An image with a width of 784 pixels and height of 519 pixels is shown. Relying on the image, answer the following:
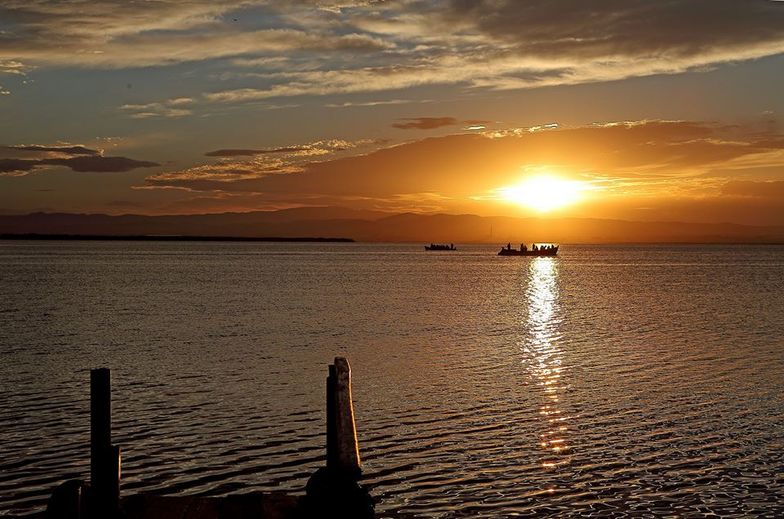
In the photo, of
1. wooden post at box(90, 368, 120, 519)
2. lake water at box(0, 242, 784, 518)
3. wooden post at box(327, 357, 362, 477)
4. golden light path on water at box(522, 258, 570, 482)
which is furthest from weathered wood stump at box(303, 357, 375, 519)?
golden light path on water at box(522, 258, 570, 482)

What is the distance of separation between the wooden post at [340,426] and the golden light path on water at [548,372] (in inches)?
259

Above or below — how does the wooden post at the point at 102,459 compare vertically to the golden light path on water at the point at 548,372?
above

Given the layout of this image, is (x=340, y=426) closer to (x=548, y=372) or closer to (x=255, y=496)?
(x=255, y=496)

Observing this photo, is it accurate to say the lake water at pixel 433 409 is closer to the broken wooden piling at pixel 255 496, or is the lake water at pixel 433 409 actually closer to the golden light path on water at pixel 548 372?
the golden light path on water at pixel 548 372

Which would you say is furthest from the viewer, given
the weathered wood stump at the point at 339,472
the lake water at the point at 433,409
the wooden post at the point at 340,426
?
the lake water at the point at 433,409

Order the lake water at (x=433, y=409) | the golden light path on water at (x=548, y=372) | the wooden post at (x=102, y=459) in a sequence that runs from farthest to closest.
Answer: the golden light path on water at (x=548, y=372) → the lake water at (x=433, y=409) → the wooden post at (x=102, y=459)

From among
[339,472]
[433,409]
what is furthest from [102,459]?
[433,409]

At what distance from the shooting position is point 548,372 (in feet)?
112

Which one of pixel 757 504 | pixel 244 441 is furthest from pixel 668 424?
pixel 244 441

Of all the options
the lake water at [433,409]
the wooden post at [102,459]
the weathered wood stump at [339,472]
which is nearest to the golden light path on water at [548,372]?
the lake water at [433,409]

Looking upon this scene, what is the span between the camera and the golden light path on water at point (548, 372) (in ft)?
69.0

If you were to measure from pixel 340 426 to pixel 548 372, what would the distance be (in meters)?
22.9

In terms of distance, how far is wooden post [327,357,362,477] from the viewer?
40.5 ft

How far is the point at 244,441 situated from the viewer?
21094 millimetres
